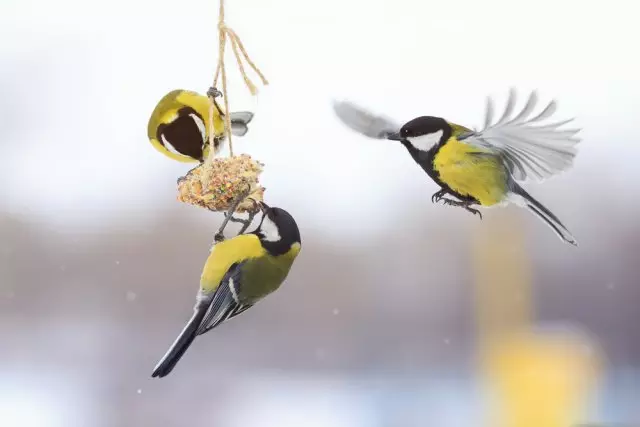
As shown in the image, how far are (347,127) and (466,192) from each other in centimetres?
12

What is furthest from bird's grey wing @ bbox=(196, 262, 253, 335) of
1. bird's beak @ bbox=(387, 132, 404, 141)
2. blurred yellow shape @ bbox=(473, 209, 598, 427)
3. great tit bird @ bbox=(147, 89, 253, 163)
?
blurred yellow shape @ bbox=(473, 209, 598, 427)

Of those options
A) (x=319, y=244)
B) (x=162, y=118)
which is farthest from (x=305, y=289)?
(x=162, y=118)

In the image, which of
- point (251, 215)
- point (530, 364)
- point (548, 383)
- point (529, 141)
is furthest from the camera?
point (530, 364)

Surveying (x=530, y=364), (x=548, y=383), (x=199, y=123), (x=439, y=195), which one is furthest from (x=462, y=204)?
(x=530, y=364)

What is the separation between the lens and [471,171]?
65cm

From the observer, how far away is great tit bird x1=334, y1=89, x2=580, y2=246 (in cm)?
59

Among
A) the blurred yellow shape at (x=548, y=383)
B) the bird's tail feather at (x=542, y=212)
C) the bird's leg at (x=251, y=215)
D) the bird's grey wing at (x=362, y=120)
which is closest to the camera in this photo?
the bird's tail feather at (x=542, y=212)

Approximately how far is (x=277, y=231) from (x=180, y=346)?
0.18 metres

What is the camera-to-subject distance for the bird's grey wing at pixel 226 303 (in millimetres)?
771

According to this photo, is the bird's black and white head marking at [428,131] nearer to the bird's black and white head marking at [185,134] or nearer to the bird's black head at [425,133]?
the bird's black head at [425,133]

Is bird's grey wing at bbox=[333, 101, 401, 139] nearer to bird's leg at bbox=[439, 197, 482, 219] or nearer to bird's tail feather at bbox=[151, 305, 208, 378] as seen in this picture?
bird's leg at bbox=[439, 197, 482, 219]

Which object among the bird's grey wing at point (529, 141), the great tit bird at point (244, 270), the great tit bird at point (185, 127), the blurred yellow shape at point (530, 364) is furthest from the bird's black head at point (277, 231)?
the blurred yellow shape at point (530, 364)

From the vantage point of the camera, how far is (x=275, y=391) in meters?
5.56

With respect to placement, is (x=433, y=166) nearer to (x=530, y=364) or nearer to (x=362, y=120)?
(x=362, y=120)
